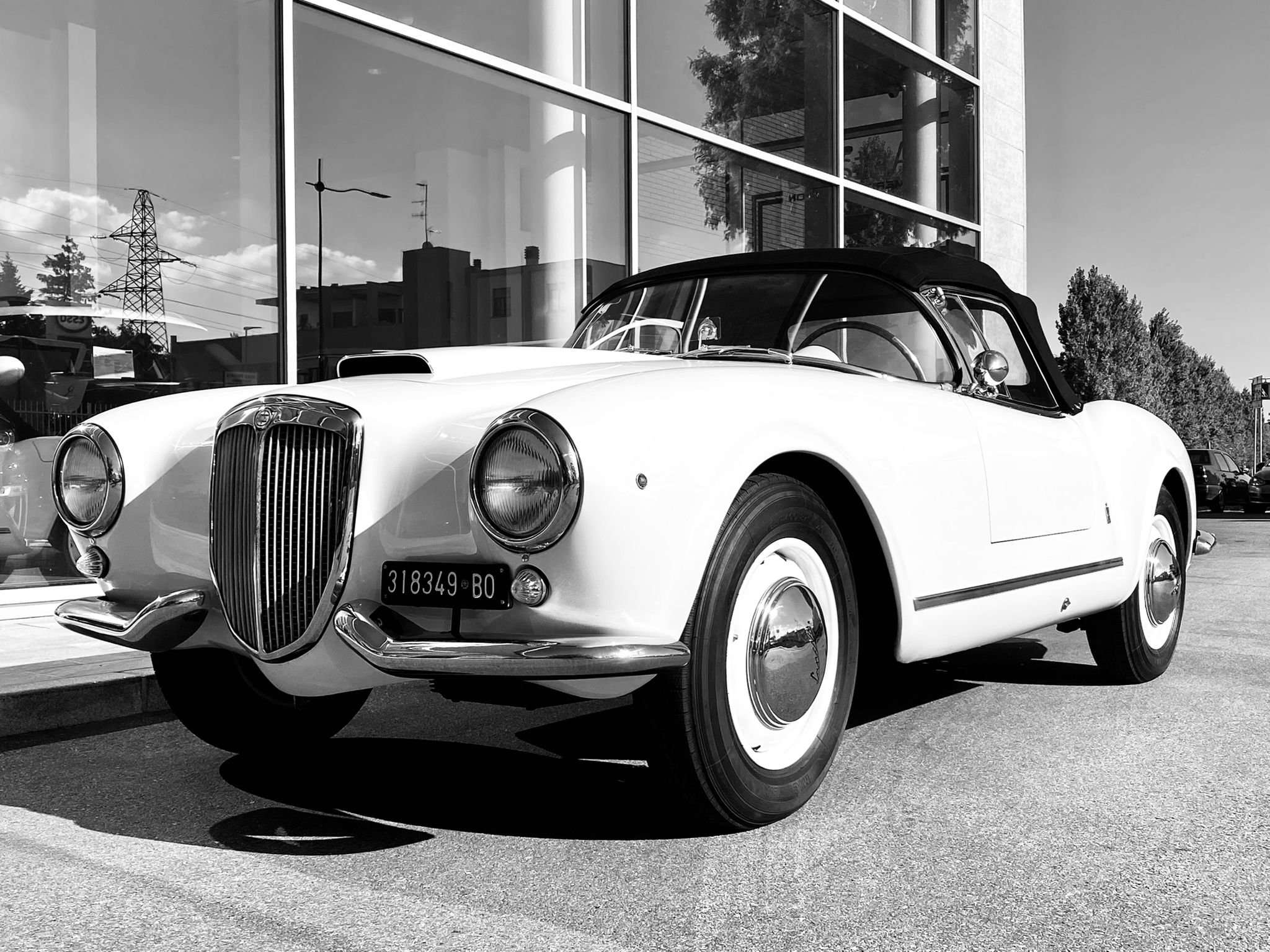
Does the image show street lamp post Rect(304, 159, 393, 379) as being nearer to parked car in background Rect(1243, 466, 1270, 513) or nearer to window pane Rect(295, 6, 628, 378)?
window pane Rect(295, 6, 628, 378)

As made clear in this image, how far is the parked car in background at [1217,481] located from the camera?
101ft

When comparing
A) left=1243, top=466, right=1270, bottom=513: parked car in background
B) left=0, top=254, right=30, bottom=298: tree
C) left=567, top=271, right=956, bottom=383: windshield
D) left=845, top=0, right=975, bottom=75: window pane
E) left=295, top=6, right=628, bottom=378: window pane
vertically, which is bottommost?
left=1243, top=466, right=1270, bottom=513: parked car in background

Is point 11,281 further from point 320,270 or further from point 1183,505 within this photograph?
point 1183,505

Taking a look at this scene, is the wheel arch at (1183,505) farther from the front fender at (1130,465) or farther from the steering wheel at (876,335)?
the steering wheel at (876,335)

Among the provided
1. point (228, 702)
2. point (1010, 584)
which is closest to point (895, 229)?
point (1010, 584)

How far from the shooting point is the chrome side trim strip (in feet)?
12.0

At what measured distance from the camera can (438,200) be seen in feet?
31.5

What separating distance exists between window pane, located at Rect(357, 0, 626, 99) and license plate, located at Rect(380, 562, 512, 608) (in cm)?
730

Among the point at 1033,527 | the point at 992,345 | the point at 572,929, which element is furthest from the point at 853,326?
the point at 572,929

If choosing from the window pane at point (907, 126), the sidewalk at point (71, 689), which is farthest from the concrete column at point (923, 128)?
the sidewalk at point (71, 689)

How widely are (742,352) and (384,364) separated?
116 centimetres

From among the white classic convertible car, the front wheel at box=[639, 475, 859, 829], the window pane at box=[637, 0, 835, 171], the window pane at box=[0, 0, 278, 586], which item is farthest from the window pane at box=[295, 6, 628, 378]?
the front wheel at box=[639, 475, 859, 829]

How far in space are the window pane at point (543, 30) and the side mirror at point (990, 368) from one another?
642 cm

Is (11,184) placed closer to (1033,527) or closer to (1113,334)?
(1033,527)
